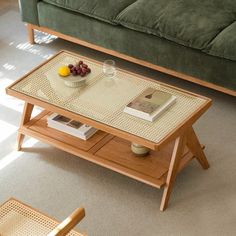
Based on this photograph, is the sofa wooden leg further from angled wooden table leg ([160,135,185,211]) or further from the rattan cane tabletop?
angled wooden table leg ([160,135,185,211])

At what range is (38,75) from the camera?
10.9 feet

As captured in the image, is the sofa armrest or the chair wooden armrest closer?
the chair wooden armrest

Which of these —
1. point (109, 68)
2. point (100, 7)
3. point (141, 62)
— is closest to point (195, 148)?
point (109, 68)

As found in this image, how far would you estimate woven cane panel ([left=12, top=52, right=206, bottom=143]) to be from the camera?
9.55ft

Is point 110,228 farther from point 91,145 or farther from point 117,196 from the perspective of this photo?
point 91,145

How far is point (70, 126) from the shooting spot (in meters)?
3.28

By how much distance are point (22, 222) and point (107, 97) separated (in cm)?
86

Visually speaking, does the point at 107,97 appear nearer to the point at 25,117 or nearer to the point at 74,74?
the point at 74,74

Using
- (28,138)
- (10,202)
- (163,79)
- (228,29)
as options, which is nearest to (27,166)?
(28,138)

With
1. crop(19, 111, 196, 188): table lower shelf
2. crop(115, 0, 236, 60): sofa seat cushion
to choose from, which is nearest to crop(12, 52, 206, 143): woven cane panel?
crop(19, 111, 196, 188): table lower shelf

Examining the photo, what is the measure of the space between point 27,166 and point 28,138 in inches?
9.7

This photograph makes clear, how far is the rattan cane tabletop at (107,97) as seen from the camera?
291 cm

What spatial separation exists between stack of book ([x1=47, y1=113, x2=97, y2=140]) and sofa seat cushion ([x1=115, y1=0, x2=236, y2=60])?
2.76 feet

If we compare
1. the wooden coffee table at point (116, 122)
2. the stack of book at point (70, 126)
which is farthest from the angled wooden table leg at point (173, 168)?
the stack of book at point (70, 126)
